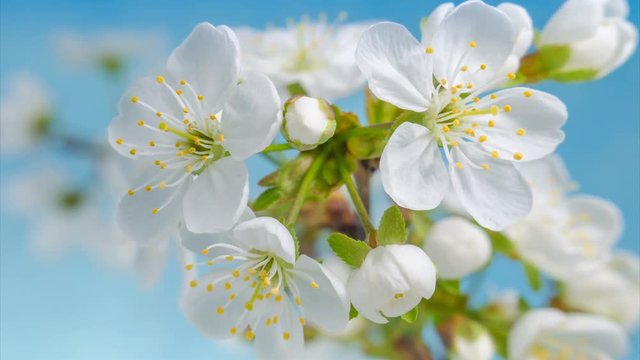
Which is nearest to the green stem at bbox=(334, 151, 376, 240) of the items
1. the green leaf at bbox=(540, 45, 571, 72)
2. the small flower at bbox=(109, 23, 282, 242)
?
the small flower at bbox=(109, 23, 282, 242)

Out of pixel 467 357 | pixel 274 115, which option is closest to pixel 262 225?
pixel 274 115

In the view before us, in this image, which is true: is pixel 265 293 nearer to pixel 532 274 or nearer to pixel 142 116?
pixel 142 116

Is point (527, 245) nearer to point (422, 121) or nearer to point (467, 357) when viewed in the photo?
point (467, 357)

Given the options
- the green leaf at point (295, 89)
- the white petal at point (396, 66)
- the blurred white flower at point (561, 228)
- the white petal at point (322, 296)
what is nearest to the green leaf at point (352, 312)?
the white petal at point (322, 296)

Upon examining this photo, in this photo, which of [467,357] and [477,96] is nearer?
[477,96]

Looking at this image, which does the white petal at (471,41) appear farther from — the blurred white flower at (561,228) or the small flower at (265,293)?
the blurred white flower at (561,228)

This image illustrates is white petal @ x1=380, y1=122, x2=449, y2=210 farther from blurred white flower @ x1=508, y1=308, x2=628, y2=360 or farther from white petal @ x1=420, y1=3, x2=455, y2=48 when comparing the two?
blurred white flower @ x1=508, y1=308, x2=628, y2=360

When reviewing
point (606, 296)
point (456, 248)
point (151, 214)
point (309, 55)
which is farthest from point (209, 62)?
point (606, 296)
